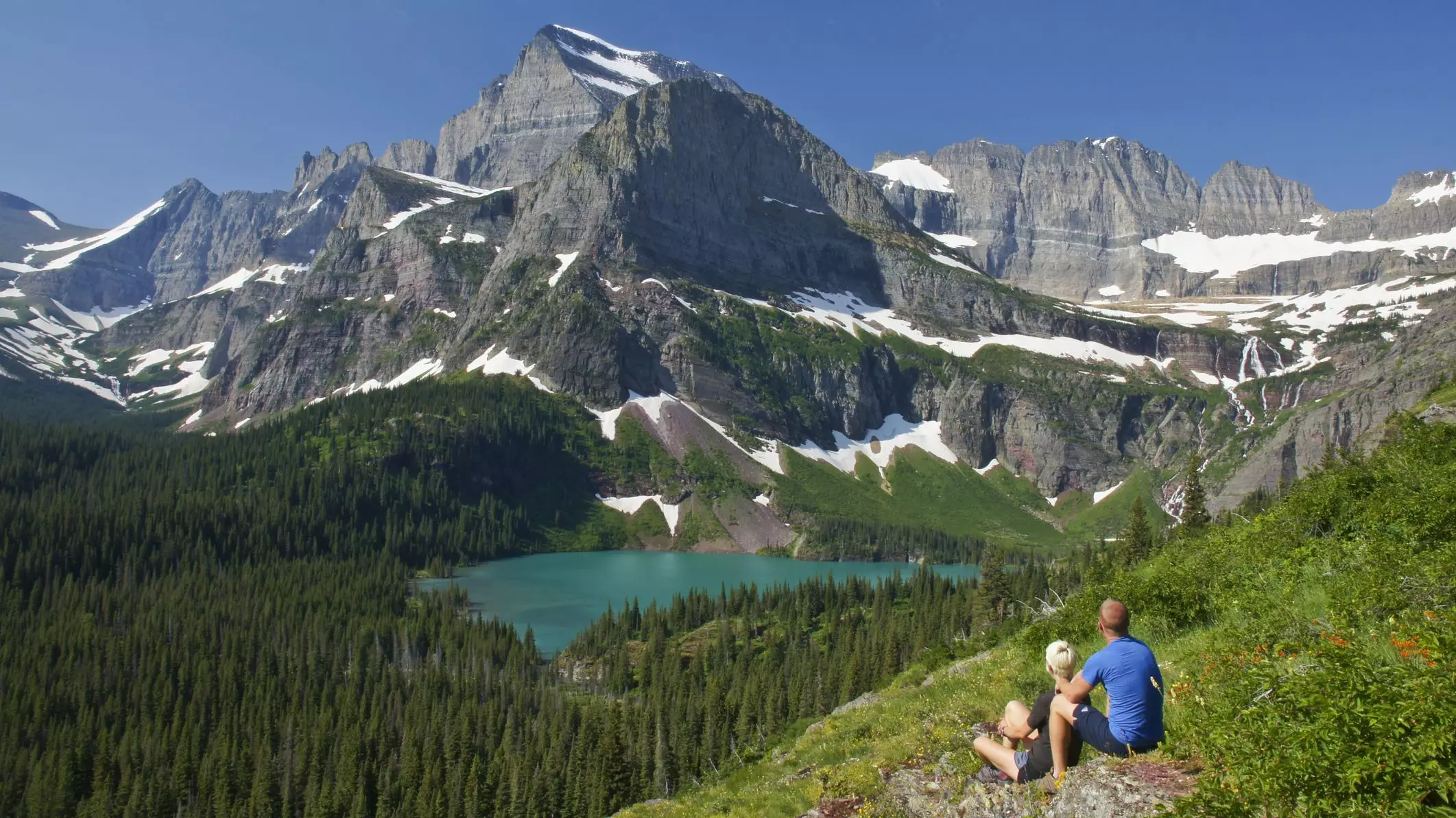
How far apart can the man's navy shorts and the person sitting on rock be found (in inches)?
14.6

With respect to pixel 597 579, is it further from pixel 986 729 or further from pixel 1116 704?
pixel 1116 704

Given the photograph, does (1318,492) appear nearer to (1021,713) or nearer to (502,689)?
(1021,713)

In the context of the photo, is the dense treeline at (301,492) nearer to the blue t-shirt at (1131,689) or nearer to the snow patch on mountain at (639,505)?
the snow patch on mountain at (639,505)

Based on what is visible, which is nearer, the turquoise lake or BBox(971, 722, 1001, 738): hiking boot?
BBox(971, 722, 1001, 738): hiking boot

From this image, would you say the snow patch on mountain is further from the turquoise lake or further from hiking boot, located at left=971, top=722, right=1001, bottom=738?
hiking boot, located at left=971, top=722, right=1001, bottom=738

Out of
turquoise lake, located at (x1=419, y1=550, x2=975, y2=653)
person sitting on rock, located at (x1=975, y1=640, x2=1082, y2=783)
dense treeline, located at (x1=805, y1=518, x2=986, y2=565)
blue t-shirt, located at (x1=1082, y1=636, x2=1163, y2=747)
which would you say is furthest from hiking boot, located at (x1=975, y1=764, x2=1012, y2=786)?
dense treeline, located at (x1=805, y1=518, x2=986, y2=565)

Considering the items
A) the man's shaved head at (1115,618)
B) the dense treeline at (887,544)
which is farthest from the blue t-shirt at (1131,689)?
the dense treeline at (887,544)

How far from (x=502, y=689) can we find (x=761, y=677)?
2452cm

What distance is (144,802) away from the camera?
64.8 meters

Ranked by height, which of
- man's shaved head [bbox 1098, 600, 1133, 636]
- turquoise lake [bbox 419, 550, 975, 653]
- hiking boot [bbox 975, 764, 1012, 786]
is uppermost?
man's shaved head [bbox 1098, 600, 1133, 636]

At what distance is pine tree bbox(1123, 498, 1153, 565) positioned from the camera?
63.3m

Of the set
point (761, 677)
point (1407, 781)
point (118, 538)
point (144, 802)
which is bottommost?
point (144, 802)

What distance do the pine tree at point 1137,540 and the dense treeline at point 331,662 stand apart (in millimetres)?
8474

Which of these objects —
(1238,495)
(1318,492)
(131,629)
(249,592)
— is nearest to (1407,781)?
(1318,492)
